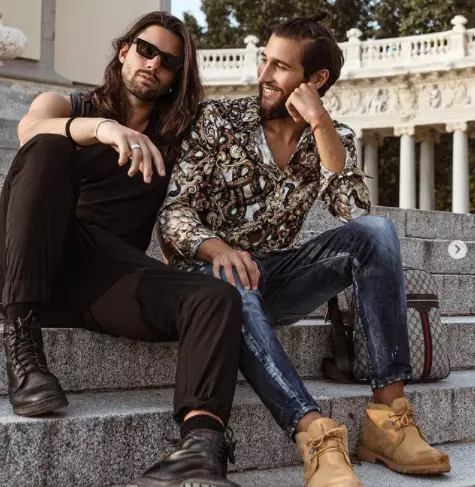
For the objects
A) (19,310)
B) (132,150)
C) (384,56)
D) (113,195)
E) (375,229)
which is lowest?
(19,310)

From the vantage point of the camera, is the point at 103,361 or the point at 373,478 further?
the point at 103,361

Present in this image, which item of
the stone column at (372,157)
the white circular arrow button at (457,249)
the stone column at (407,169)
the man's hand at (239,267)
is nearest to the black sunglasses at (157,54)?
the man's hand at (239,267)

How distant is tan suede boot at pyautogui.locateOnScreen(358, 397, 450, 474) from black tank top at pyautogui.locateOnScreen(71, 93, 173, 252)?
1077 mm

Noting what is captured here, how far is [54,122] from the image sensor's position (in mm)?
3102

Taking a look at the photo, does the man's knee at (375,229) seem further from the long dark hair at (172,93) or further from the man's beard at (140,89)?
the man's beard at (140,89)

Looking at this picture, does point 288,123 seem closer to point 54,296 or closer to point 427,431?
point 54,296

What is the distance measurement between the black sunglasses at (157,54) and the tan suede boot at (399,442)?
4.69 feet

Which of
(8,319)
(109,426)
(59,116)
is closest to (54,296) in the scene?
(8,319)

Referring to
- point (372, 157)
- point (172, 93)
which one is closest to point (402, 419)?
point (172, 93)

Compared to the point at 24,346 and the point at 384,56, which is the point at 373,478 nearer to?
the point at 24,346

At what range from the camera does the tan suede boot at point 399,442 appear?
10.2 feet

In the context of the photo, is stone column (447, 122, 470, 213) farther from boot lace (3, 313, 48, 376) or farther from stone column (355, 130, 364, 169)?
boot lace (3, 313, 48, 376)

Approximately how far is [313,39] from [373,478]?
163 centimetres

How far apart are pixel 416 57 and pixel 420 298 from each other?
25786mm
